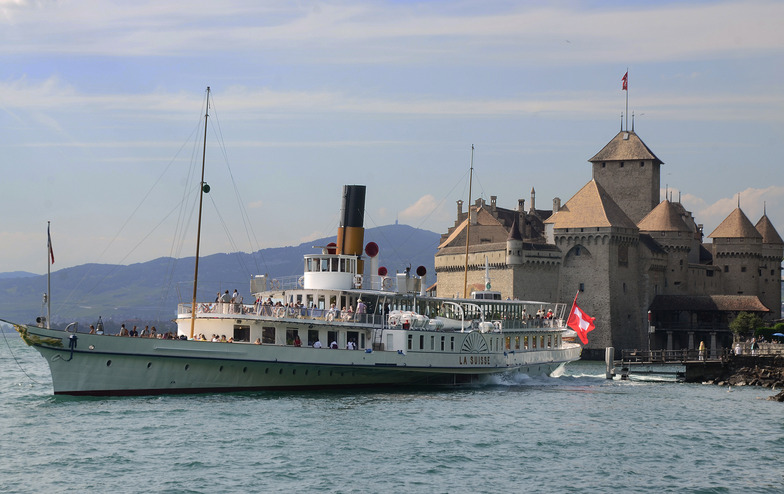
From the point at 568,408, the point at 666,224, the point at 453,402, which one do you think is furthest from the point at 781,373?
the point at 666,224

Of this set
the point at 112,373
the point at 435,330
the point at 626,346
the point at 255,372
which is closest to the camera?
the point at 112,373

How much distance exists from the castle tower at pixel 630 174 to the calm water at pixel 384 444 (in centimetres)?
6382

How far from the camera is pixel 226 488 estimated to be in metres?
23.4

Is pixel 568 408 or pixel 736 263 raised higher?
pixel 736 263

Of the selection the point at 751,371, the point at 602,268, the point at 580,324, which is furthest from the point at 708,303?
the point at 580,324

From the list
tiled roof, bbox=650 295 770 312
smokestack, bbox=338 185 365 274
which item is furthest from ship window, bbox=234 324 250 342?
tiled roof, bbox=650 295 770 312

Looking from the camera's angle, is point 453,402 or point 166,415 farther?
point 453,402

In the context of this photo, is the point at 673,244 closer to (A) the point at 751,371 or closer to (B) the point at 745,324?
(B) the point at 745,324

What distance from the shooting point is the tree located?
8612 cm

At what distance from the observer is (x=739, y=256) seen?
326 feet

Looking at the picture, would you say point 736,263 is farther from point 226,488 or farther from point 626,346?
point 226,488

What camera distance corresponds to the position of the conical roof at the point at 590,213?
88812 millimetres

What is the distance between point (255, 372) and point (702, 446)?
50.5ft

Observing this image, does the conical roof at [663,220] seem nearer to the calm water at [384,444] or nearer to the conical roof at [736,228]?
the conical roof at [736,228]
